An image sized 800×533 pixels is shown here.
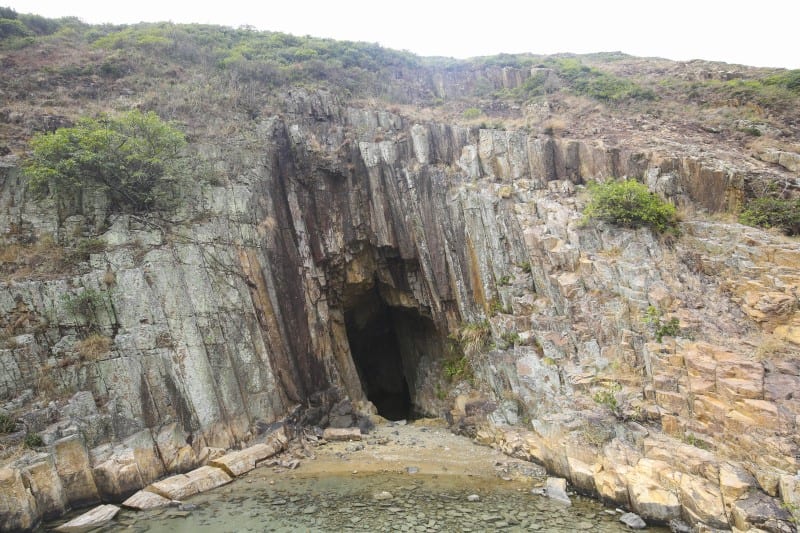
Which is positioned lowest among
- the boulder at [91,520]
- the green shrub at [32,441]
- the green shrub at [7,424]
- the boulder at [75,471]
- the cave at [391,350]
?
the cave at [391,350]

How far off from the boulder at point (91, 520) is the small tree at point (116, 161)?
11203mm

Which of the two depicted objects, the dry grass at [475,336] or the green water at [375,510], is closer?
the green water at [375,510]

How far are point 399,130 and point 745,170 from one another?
15.9m

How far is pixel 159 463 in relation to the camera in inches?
574

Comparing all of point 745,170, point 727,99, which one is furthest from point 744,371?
point 727,99

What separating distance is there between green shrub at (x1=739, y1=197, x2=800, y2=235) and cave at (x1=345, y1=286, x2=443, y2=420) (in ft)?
48.3

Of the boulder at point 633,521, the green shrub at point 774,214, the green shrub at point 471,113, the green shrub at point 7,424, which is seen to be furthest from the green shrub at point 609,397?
the green shrub at point 7,424

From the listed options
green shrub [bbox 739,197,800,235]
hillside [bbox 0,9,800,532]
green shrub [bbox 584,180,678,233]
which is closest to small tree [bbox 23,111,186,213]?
hillside [bbox 0,9,800,532]

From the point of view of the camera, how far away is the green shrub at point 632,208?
54.4ft

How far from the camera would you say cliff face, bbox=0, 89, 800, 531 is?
1195 cm

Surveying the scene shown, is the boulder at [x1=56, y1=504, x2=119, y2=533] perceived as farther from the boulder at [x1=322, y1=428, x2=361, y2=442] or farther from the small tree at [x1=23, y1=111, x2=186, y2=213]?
the small tree at [x1=23, y1=111, x2=186, y2=213]

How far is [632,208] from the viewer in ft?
55.9

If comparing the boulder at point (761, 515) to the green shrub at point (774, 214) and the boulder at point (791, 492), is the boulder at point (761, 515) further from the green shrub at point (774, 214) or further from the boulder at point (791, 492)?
the green shrub at point (774, 214)

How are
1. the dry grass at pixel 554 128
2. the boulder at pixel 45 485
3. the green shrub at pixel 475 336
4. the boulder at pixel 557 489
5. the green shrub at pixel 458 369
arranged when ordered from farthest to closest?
the dry grass at pixel 554 128, the green shrub at pixel 458 369, the green shrub at pixel 475 336, the boulder at pixel 557 489, the boulder at pixel 45 485
